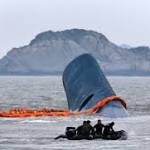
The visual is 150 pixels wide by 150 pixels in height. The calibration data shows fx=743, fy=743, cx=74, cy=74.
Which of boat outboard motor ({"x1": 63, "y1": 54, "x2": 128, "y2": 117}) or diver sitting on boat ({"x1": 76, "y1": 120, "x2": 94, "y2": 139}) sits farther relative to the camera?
boat outboard motor ({"x1": 63, "y1": 54, "x2": 128, "y2": 117})

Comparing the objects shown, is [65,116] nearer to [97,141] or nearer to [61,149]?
[97,141]

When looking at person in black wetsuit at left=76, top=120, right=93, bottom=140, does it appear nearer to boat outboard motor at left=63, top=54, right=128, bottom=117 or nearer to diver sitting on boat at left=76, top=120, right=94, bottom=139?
diver sitting on boat at left=76, top=120, right=94, bottom=139

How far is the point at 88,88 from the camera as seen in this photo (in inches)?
3489

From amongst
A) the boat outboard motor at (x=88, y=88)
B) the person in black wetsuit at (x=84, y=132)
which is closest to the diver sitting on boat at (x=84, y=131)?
the person in black wetsuit at (x=84, y=132)

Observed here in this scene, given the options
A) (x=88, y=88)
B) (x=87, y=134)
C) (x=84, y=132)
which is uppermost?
(x=84, y=132)

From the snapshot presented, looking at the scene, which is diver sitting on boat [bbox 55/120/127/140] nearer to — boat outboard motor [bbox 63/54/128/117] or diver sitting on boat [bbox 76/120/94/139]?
diver sitting on boat [bbox 76/120/94/139]

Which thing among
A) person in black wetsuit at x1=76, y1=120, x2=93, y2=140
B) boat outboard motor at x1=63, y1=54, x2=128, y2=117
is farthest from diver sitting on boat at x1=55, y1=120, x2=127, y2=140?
boat outboard motor at x1=63, y1=54, x2=128, y2=117

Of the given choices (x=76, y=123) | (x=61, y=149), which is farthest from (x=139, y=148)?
(x=76, y=123)

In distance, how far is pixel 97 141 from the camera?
50.8m

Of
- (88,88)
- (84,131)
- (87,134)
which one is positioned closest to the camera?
(84,131)

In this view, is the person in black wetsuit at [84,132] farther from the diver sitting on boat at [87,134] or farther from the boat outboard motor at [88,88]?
the boat outboard motor at [88,88]

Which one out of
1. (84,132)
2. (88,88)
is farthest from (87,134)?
(88,88)

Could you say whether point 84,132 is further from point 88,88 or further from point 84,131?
point 88,88

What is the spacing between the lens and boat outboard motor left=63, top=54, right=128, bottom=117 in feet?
258
